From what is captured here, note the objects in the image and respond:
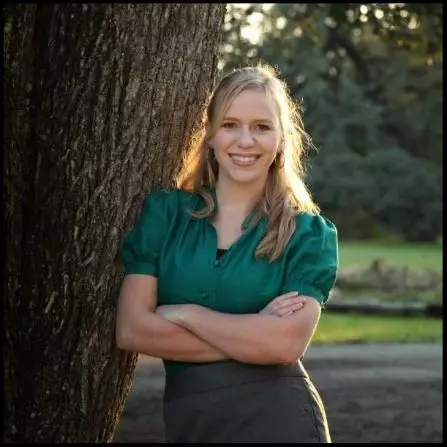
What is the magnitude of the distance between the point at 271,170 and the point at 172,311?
1.86ft

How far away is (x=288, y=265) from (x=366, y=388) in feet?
22.7

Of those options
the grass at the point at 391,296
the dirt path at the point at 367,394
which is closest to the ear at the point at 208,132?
the dirt path at the point at 367,394

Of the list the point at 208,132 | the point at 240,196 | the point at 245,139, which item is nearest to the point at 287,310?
the point at 240,196

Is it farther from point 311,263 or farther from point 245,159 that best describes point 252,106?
point 311,263

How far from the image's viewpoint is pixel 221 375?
336cm

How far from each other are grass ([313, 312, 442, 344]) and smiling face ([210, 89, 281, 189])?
10675 mm

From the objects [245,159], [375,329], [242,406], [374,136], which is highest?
[374,136]

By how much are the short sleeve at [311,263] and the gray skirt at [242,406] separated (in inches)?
9.9

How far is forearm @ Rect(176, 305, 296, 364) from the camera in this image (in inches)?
130

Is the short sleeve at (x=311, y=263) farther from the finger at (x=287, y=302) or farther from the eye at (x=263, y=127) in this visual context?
the eye at (x=263, y=127)

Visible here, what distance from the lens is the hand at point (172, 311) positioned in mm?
3365

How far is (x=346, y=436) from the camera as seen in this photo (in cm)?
799

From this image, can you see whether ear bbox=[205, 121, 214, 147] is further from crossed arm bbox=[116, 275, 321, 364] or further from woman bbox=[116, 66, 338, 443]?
crossed arm bbox=[116, 275, 321, 364]

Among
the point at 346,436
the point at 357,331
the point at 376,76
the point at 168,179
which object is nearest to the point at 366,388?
the point at 346,436
